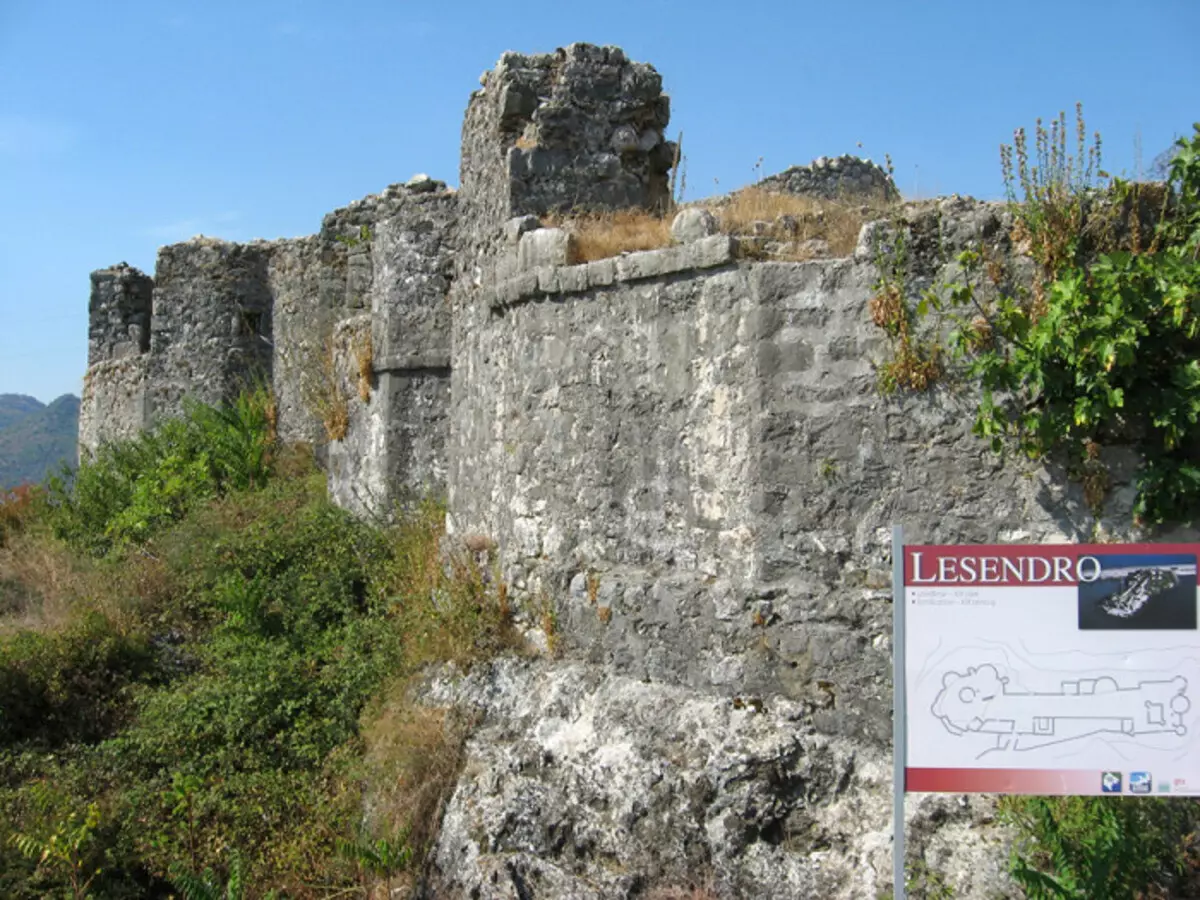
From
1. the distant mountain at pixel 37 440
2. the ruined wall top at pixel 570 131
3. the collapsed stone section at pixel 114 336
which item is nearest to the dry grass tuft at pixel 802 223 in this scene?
the ruined wall top at pixel 570 131

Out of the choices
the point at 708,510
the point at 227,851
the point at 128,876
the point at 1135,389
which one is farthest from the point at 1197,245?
the point at 128,876

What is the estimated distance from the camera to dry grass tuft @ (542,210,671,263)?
6.61m

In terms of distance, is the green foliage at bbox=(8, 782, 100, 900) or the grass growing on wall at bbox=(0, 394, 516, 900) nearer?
the green foliage at bbox=(8, 782, 100, 900)

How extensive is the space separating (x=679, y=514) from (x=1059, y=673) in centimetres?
251

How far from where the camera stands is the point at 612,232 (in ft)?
22.7

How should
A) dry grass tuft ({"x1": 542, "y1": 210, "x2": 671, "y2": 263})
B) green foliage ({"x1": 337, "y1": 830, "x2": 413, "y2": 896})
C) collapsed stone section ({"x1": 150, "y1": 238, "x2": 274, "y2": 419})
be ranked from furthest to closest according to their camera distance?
collapsed stone section ({"x1": 150, "y1": 238, "x2": 274, "y2": 419})
dry grass tuft ({"x1": 542, "y1": 210, "x2": 671, "y2": 263})
green foliage ({"x1": 337, "y1": 830, "x2": 413, "y2": 896})

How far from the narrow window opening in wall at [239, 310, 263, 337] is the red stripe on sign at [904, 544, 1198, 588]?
38.9 ft

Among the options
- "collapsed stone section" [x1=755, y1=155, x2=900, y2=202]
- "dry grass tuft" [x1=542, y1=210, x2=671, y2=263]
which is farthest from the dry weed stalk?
"collapsed stone section" [x1=755, y1=155, x2=900, y2=202]

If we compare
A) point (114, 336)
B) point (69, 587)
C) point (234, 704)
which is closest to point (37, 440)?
point (114, 336)

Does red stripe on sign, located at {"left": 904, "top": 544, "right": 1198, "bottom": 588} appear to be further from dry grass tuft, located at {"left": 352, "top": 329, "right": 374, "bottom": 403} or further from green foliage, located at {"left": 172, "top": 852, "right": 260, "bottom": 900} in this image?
dry grass tuft, located at {"left": 352, "top": 329, "right": 374, "bottom": 403}

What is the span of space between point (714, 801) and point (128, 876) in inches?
130

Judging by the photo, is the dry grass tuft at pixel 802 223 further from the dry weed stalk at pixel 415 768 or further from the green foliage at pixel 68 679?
the green foliage at pixel 68 679

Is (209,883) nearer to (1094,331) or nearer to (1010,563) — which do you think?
(1010,563)

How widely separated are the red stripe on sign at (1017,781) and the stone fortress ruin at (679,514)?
112 cm
